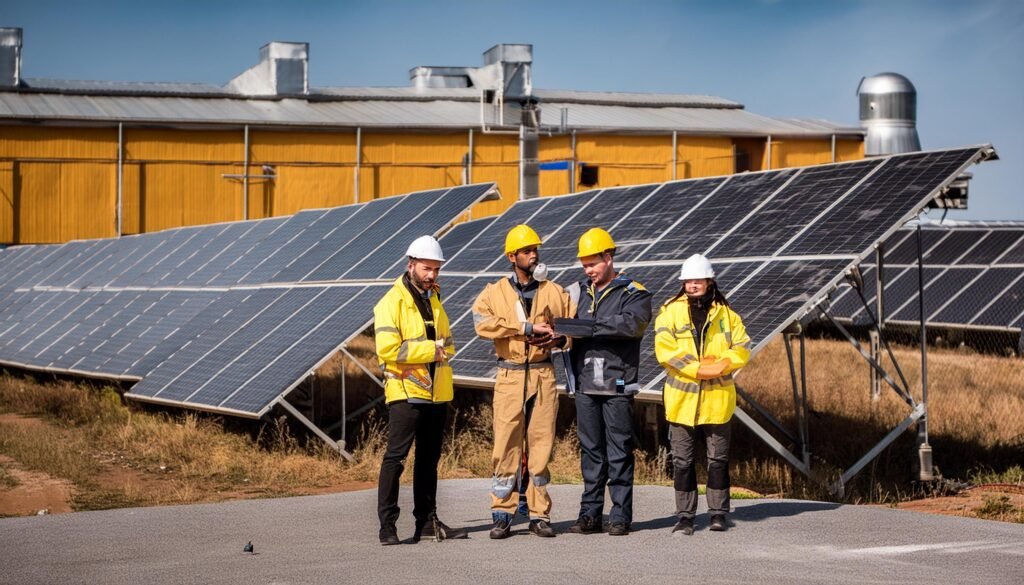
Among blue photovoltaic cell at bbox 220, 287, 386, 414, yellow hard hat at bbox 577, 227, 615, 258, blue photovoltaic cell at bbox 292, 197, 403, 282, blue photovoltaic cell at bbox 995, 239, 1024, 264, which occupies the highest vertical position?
blue photovoltaic cell at bbox 995, 239, 1024, 264

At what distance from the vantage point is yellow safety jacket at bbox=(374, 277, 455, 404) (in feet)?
27.9

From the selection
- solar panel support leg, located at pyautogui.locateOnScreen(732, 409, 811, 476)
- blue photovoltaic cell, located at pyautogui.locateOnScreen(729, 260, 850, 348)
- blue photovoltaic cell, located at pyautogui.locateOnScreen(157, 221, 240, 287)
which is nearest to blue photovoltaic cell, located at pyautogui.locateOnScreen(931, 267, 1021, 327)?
blue photovoltaic cell, located at pyautogui.locateOnScreen(157, 221, 240, 287)

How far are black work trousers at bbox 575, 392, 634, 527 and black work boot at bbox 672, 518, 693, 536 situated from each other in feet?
1.06

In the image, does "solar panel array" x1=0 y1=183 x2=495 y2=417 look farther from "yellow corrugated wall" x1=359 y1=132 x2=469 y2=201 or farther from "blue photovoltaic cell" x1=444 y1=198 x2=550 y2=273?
"yellow corrugated wall" x1=359 y1=132 x2=469 y2=201

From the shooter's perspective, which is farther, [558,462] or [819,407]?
[819,407]

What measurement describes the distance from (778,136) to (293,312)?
3144 centimetres

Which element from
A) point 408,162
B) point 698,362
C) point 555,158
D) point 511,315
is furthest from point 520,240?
point 555,158

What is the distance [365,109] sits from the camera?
140 ft

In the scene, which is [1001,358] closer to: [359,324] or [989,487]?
[989,487]

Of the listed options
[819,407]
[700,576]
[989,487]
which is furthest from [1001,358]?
[700,576]

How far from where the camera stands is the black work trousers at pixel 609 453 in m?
8.84

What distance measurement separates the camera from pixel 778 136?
44938 mm

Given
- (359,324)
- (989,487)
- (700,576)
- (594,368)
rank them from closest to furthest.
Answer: (700,576) < (594,368) < (989,487) < (359,324)

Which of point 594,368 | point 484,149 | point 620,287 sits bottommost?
point 594,368
